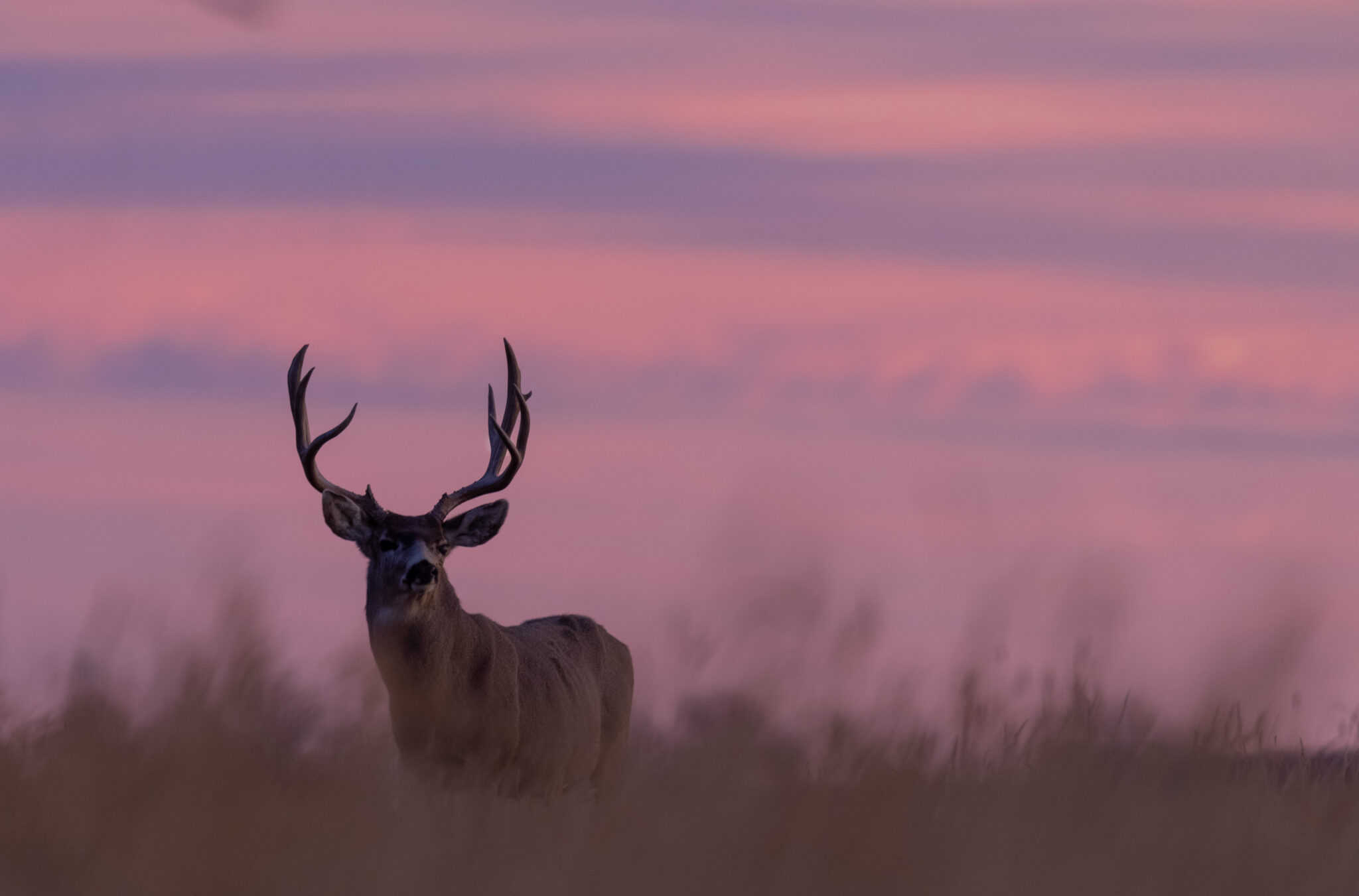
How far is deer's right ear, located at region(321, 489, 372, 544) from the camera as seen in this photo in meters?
15.2

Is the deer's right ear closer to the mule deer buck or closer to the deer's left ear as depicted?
the mule deer buck

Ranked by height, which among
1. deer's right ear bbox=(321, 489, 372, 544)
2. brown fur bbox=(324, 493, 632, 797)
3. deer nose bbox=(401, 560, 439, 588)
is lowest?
brown fur bbox=(324, 493, 632, 797)

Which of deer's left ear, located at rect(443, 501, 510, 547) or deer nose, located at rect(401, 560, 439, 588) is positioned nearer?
deer nose, located at rect(401, 560, 439, 588)

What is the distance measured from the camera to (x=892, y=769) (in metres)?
8.66

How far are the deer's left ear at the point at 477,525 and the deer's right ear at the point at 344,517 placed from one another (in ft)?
2.03

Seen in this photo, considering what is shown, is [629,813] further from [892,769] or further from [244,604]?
[244,604]

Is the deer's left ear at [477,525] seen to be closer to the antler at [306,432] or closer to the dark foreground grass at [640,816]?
the antler at [306,432]

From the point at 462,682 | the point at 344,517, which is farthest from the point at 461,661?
the point at 344,517

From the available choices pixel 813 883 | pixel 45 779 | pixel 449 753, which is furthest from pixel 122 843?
pixel 449 753

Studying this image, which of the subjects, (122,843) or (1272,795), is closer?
(122,843)

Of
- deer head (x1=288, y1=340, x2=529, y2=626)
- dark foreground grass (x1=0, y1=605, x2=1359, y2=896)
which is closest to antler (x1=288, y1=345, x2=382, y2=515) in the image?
deer head (x1=288, y1=340, x2=529, y2=626)

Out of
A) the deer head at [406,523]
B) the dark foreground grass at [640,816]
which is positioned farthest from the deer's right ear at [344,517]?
the dark foreground grass at [640,816]

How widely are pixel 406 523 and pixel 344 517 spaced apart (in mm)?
551

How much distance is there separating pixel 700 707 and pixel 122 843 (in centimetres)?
262
